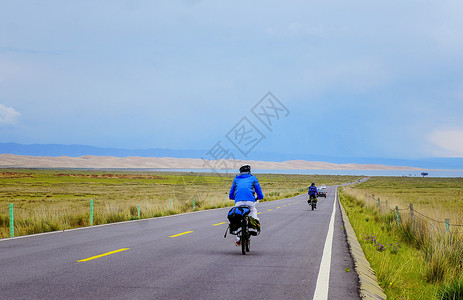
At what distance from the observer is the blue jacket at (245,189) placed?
10.3 m

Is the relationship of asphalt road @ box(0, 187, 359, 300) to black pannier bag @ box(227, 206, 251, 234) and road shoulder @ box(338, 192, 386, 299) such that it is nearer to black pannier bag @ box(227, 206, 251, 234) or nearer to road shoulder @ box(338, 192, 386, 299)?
road shoulder @ box(338, 192, 386, 299)

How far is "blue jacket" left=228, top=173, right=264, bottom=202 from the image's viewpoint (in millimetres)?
10312

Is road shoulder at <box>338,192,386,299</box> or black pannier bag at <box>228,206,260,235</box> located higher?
black pannier bag at <box>228,206,260,235</box>

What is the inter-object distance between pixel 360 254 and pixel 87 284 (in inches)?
253

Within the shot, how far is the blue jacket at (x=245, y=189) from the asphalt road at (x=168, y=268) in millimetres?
1308

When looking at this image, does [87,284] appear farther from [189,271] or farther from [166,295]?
[189,271]

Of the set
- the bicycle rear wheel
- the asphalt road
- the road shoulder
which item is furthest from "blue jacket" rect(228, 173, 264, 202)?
the road shoulder

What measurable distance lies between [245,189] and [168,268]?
3.19m

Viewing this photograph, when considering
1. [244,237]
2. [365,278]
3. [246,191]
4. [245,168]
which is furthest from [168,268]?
[245,168]

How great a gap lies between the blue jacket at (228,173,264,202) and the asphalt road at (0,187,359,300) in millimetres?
1308

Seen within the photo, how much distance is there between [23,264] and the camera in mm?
8164

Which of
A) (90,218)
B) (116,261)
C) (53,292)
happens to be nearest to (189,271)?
(116,261)

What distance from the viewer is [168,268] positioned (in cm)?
780

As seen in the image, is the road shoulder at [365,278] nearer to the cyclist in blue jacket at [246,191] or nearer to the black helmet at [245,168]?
the cyclist in blue jacket at [246,191]
